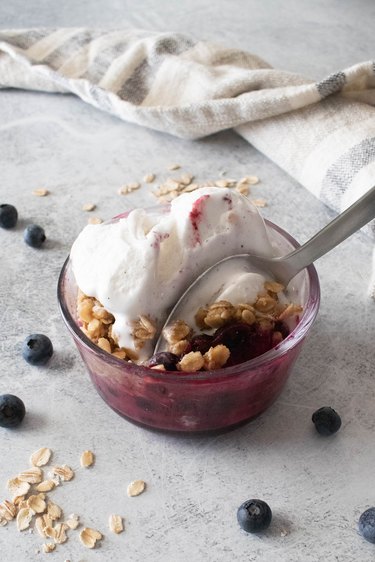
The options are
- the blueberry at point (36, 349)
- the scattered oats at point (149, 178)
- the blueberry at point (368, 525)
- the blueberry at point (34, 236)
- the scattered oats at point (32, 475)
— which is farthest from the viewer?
the scattered oats at point (149, 178)

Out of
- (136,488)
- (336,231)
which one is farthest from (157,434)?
(336,231)

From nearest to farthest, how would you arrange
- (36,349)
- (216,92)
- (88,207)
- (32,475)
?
(32,475) < (36,349) < (88,207) < (216,92)

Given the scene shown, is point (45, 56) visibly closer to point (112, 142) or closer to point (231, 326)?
point (112, 142)

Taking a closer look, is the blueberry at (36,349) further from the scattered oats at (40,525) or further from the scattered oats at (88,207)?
the scattered oats at (88,207)

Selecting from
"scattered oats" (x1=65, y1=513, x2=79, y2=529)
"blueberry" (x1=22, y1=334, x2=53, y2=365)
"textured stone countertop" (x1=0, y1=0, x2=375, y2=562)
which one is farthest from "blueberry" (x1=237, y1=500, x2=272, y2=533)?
"blueberry" (x1=22, y1=334, x2=53, y2=365)

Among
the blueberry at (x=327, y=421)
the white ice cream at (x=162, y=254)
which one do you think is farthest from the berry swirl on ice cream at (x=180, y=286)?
the blueberry at (x=327, y=421)

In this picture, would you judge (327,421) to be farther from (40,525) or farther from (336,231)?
(40,525)
